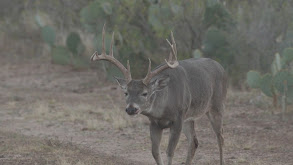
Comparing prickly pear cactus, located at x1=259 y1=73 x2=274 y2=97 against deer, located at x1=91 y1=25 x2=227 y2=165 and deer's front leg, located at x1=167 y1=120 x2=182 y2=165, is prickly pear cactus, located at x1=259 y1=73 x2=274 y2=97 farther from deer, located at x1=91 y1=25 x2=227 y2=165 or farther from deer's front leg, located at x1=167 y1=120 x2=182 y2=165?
deer's front leg, located at x1=167 y1=120 x2=182 y2=165

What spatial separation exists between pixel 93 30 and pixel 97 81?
1.49 meters

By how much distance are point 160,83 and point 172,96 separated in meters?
0.28

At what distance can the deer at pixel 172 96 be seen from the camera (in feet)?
25.9

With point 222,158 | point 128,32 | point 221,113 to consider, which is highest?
point 128,32

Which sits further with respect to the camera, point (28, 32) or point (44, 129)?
point (28, 32)

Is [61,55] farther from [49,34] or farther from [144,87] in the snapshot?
[144,87]

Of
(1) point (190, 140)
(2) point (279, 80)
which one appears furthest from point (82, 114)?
(1) point (190, 140)

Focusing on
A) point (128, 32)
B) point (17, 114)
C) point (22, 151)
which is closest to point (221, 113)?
point (22, 151)

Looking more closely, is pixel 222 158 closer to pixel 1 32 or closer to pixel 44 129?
pixel 44 129

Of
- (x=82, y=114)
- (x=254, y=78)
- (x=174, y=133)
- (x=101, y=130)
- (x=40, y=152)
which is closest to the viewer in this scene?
(x=174, y=133)

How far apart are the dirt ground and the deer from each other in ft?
2.91

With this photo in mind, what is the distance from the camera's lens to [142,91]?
7.85m

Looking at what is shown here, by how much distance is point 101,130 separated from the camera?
11883 mm

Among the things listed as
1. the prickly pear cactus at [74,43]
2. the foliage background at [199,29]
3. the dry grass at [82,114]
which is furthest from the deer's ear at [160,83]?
the prickly pear cactus at [74,43]
